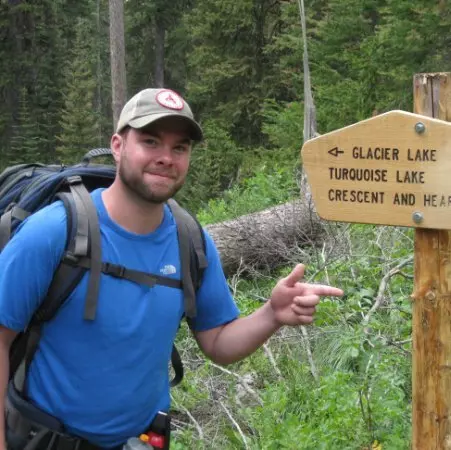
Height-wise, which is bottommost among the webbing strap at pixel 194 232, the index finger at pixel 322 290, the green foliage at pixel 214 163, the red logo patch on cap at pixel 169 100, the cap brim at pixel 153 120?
the index finger at pixel 322 290

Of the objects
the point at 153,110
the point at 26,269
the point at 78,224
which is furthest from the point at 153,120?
the point at 26,269

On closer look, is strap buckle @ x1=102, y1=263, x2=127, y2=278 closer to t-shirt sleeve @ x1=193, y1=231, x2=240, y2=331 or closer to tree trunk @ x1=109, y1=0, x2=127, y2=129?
t-shirt sleeve @ x1=193, y1=231, x2=240, y2=331

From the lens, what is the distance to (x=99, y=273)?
7.62ft

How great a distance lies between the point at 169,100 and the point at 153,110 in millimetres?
81

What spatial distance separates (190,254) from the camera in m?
2.60

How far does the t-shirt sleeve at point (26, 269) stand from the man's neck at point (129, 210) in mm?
249

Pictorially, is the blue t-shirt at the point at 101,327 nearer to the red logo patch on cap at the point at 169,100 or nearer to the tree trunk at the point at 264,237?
the red logo patch on cap at the point at 169,100

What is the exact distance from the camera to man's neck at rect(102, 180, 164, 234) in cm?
246

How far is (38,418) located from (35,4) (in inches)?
1009

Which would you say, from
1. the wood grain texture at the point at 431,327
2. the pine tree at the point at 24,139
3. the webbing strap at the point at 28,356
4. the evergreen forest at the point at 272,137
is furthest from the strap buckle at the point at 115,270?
the pine tree at the point at 24,139

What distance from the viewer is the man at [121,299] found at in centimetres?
227

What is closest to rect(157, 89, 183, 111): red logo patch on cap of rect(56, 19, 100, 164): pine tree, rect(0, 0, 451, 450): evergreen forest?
rect(0, 0, 451, 450): evergreen forest

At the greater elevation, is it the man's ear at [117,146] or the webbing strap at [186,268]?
the man's ear at [117,146]

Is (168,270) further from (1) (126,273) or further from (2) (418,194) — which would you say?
(2) (418,194)
